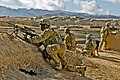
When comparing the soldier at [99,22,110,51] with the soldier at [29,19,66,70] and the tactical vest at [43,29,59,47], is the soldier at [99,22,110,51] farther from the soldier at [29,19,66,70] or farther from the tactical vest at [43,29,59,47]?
the tactical vest at [43,29,59,47]

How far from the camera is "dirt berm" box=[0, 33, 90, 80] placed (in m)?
7.70

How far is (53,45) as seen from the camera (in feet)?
30.2

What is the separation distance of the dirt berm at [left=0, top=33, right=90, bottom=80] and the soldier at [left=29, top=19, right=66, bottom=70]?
0.86 ft

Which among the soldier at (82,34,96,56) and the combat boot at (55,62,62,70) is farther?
the soldier at (82,34,96,56)

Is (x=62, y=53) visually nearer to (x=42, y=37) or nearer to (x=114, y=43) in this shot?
(x=42, y=37)

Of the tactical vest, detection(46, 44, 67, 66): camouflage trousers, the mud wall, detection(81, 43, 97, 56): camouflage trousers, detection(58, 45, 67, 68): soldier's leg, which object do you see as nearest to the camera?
detection(46, 44, 67, 66): camouflage trousers

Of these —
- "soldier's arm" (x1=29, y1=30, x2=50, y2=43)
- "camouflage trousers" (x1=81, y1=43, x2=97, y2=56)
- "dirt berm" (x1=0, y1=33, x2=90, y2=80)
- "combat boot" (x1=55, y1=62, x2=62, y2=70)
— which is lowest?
"camouflage trousers" (x1=81, y1=43, x2=97, y2=56)

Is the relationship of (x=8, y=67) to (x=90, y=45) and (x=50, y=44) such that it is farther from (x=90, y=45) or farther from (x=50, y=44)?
(x=90, y=45)

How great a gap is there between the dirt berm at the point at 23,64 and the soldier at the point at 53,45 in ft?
0.86

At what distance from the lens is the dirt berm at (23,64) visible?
303 inches

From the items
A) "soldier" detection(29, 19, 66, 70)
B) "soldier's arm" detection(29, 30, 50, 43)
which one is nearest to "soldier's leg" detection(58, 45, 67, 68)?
"soldier" detection(29, 19, 66, 70)

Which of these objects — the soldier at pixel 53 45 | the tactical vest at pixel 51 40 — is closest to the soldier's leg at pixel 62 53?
the soldier at pixel 53 45

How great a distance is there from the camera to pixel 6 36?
28.5 feet

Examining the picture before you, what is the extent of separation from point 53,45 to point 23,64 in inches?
45.2
